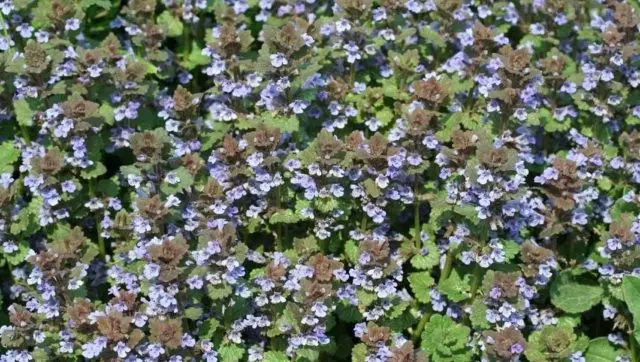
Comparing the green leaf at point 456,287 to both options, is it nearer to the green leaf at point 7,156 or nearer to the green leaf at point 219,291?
the green leaf at point 219,291

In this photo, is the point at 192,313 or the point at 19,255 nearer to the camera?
the point at 192,313

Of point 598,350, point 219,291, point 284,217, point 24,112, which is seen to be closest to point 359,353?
point 219,291

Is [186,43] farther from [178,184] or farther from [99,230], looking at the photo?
[178,184]

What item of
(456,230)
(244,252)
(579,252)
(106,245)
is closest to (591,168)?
(579,252)

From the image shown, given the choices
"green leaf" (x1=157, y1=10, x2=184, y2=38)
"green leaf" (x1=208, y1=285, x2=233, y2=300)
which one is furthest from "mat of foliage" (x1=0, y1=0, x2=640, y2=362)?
"green leaf" (x1=157, y1=10, x2=184, y2=38)

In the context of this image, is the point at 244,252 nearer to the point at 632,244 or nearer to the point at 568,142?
the point at 632,244

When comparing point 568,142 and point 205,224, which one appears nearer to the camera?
point 205,224

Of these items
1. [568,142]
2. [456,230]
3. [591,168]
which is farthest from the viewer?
[568,142]
